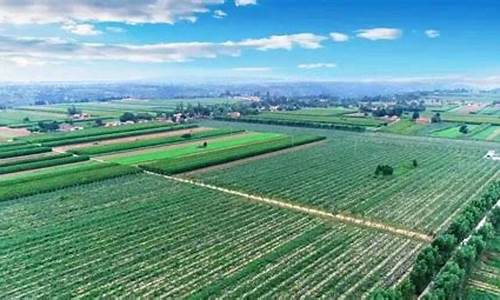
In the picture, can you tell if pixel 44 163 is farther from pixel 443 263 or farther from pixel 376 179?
pixel 443 263

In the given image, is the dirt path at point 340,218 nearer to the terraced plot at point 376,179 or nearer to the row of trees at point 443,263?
the terraced plot at point 376,179

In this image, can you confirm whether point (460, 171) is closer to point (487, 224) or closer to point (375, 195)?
point (375, 195)

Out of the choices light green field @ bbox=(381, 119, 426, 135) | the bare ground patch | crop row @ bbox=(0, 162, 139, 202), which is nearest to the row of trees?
crop row @ bbox=(0, 162, 139, 202)

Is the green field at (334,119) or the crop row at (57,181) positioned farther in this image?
the green field at (334,119)

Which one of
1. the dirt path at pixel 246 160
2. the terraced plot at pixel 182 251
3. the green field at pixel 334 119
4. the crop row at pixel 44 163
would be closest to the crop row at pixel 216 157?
the dirt path at pixel 246 160

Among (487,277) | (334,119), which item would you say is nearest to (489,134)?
(334,119)
